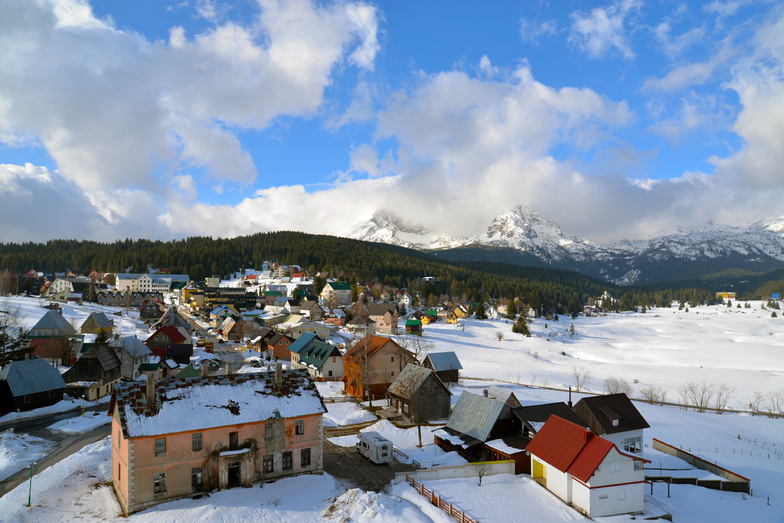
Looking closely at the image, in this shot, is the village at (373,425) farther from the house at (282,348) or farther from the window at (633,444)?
the house at (282,348)

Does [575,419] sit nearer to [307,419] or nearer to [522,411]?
[522,411]

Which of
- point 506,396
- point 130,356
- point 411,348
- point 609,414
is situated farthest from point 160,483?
point 411,348

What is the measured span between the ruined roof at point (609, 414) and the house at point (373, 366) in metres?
21.9

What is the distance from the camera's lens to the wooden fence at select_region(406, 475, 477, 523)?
2266cm

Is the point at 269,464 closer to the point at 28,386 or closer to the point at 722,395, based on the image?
the point at 28,386

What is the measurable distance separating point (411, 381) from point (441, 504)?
66.9 feet

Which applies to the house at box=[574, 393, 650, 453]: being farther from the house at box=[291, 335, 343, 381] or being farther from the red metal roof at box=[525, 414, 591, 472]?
the house at box=[291, 335, 343, 381]

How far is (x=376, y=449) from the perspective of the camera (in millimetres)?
31031

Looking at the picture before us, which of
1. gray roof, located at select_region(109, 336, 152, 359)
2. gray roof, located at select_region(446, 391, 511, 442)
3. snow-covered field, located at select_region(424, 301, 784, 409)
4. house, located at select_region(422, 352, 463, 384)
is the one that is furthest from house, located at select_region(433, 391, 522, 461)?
gray roof, located at select_region(109, 336, 152, 359)

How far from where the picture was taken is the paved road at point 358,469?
27906 millimetres

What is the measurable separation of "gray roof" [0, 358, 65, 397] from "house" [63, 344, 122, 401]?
140 inches

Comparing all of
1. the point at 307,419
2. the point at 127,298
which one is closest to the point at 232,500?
the point at 307,419

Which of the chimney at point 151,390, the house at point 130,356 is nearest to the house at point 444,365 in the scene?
the chimney at point 151,390

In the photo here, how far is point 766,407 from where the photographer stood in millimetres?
61594
